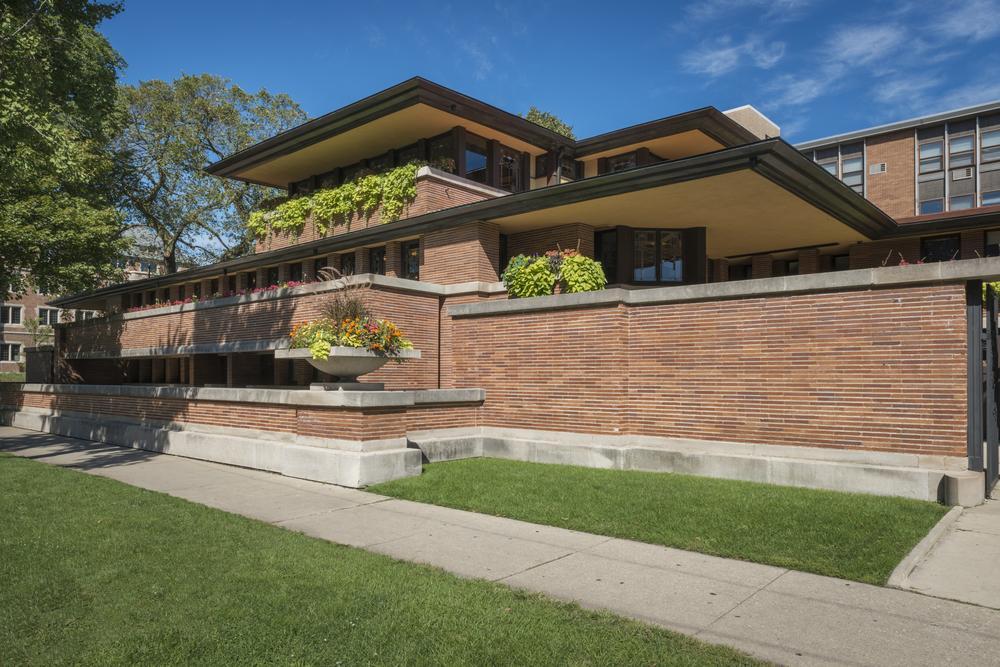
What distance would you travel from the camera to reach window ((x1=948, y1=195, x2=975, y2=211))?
32.5m

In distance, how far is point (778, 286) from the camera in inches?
420

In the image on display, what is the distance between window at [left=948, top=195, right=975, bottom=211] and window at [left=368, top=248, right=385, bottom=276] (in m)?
28.0

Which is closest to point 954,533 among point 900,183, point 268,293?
point 268,293

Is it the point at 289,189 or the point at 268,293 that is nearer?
the point at 268,293

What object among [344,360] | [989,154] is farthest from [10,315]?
[989,154]

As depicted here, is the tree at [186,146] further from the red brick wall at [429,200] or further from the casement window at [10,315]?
the casement window at [10,315]

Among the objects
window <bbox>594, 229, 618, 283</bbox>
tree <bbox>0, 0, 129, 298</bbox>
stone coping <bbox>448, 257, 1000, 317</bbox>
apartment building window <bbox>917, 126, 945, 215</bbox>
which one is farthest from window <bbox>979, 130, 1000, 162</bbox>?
tree <bbox>0, 0, 129, 298</bbox>

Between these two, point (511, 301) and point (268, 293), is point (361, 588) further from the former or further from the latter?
point (268, 293)

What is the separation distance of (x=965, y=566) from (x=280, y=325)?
15.7 m

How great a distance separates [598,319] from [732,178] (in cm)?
420

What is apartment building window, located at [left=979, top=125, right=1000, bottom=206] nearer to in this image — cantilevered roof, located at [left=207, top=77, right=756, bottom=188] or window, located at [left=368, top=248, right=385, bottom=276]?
cantilevered roof, located at [left=207, top=77, right=756, bottom=188]

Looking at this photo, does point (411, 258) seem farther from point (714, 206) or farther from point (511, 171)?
point (714, 206)

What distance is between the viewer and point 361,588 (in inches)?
226

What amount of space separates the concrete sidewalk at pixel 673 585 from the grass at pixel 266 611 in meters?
0.44
